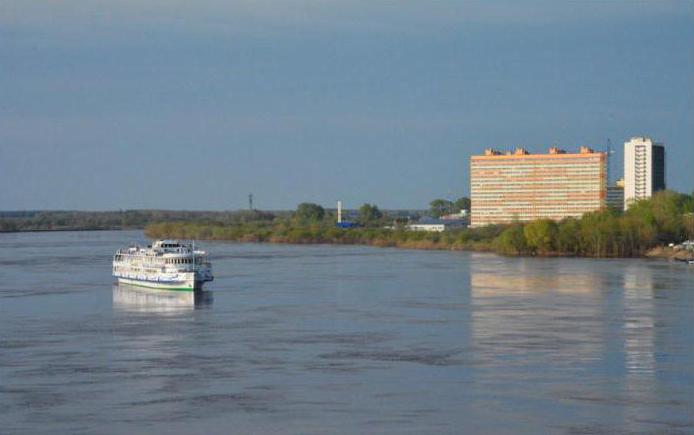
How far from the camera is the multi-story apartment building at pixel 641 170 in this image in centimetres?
7212

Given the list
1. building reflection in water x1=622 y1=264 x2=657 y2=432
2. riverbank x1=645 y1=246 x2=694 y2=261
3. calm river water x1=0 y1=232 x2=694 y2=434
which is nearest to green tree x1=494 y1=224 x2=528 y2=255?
riverbank x1=645 y1=246 x2=694 y2=261

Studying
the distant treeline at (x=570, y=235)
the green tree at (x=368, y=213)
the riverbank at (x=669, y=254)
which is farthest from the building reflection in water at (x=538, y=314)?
the green tree at (x=368, y=213)

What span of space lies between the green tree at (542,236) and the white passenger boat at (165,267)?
19.5 meters

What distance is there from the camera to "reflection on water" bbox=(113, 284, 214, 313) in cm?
2320

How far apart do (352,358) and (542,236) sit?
1225 inches

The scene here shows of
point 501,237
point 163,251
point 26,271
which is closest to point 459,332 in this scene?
point 163,251

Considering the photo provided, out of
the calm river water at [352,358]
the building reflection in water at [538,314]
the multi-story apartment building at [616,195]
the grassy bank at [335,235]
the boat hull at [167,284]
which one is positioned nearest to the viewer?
the calm river water at [352,358]

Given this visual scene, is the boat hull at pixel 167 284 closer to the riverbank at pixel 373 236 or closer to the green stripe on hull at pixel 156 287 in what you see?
the green stripe on hull at pixel 156 287

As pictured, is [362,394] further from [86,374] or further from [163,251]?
[163,251]

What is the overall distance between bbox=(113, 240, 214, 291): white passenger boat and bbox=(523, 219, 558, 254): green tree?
63.9ft

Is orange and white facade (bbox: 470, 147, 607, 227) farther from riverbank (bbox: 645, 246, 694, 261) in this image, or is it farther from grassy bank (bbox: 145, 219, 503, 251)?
riverbank (bbox: 645, 246, 694, 261)

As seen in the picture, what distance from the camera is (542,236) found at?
45.7m

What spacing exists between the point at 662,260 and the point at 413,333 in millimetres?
24328

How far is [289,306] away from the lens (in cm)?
A: 2275
